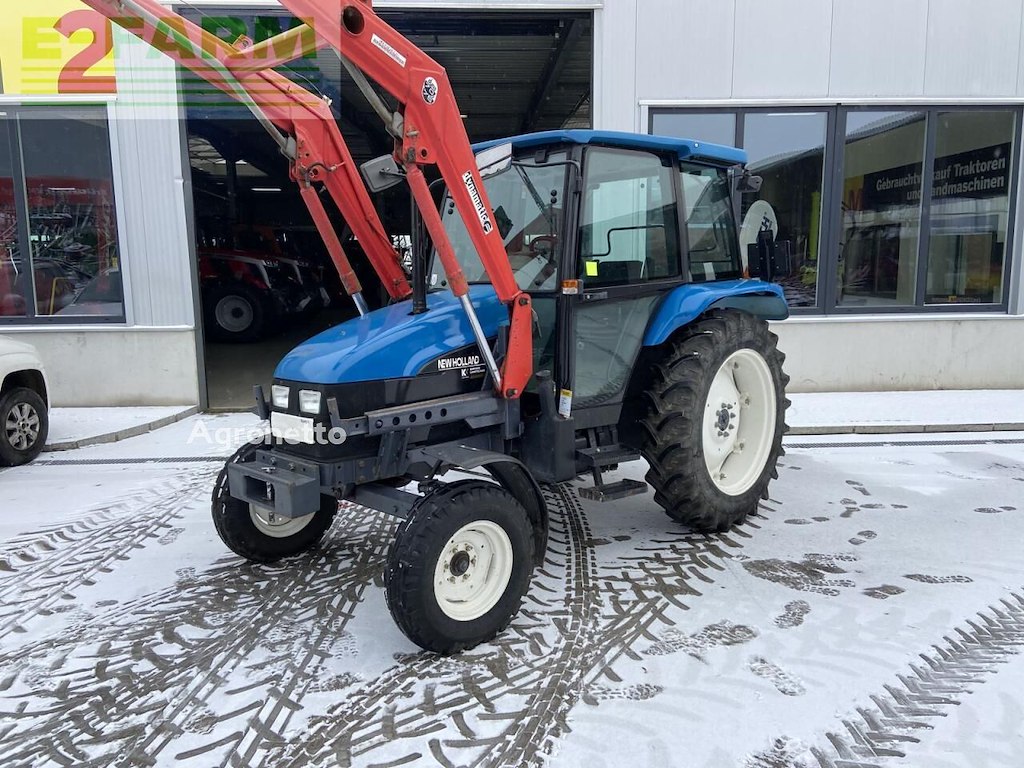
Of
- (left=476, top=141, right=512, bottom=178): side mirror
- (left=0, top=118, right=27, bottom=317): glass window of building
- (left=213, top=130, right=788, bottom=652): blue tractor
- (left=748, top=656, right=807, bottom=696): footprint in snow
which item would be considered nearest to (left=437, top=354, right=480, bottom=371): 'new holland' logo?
(left=213, top=130, right=788, bottom=652): blue tractor

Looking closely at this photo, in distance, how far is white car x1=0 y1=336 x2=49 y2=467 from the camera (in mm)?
5941

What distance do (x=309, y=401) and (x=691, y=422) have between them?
2.00 m

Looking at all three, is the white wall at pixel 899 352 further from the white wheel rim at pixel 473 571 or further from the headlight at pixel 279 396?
the headlight at pixel 279 396

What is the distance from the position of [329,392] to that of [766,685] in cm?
213

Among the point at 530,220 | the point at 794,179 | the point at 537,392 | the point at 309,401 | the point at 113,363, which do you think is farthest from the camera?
the point at 794,179

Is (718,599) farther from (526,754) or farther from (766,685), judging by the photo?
(526,754)

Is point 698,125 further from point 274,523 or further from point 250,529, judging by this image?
point 250,529

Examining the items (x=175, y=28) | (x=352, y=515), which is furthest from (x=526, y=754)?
(x=175, y=28)

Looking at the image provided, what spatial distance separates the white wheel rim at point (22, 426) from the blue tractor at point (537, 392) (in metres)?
3.49

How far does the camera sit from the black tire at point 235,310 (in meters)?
12.6

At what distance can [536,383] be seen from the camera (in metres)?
3.67

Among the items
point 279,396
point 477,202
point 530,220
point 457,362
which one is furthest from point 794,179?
point 279,396

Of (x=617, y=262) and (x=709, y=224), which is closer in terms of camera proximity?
(x=617, y=262)

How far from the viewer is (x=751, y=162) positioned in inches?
320
